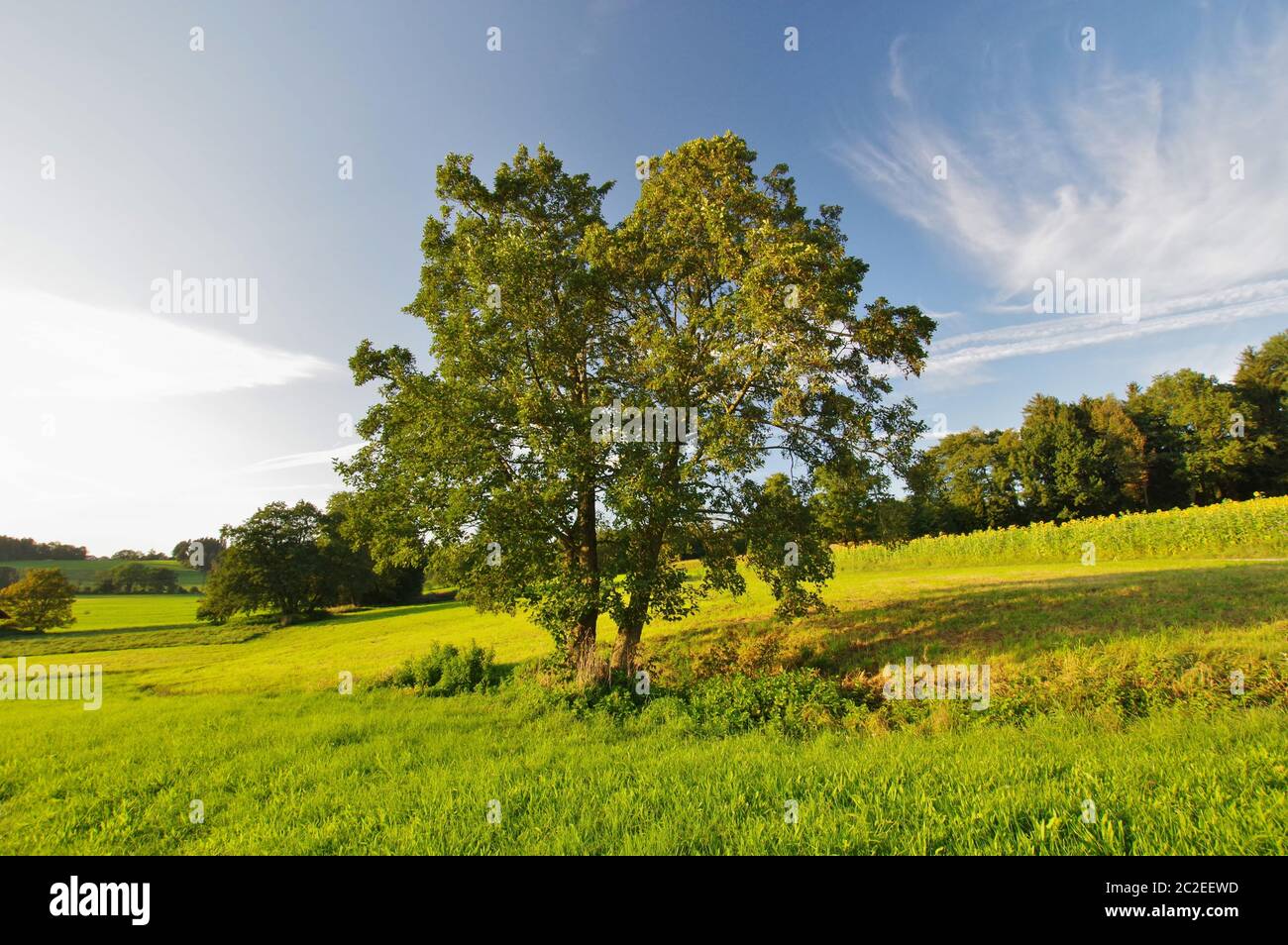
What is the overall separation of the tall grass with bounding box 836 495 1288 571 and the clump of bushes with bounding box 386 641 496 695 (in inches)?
683

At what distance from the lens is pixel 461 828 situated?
17.6ft

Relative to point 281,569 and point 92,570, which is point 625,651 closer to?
point 281,569

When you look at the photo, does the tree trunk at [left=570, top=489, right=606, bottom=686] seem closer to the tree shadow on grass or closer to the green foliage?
the tree shadow on grass

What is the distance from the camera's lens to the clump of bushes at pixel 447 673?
16375 millimetres

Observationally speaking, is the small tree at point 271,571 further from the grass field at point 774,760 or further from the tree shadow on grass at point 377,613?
the grass field at point 774,760

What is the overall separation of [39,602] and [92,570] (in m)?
79.1

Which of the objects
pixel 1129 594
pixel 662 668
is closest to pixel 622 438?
pixel 662 668

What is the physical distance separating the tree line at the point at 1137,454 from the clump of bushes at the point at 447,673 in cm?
5979

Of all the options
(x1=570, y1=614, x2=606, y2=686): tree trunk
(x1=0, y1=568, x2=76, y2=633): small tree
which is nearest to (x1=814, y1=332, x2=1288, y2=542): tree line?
(x1=570, y1=614, x2=606, y2=686): tree trunk

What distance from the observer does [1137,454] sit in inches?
2581

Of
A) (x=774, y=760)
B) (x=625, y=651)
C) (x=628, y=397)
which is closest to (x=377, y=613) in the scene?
(x=625, y=651)

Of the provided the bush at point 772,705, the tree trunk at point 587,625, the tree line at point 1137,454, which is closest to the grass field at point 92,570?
the tree trunk at point 587,625
